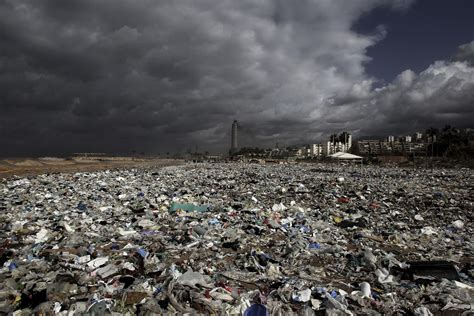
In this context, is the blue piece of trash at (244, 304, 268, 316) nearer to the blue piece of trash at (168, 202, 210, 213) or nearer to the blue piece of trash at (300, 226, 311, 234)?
the blue piece of trash at (300, 226, 311, 234)

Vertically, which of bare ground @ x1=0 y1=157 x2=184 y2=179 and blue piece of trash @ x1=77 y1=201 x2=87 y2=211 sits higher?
bare ground @ x1=0 y1=157 x2=184 y2=179

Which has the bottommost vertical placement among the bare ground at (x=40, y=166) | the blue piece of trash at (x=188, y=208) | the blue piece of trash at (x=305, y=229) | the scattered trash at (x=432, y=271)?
the blue piece of trash at (x=305, y=229)

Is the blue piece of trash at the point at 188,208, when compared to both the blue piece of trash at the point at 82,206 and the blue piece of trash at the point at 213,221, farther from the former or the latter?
the blue piece of trash at the point at 82,206

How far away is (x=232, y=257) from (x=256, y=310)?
1.48 metres

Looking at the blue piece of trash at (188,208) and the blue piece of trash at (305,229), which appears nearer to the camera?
the blue piece of trash at (305,229)

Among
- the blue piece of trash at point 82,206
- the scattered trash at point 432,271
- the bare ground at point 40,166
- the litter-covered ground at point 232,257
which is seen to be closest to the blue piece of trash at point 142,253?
the litter-covered ground at point 232,257

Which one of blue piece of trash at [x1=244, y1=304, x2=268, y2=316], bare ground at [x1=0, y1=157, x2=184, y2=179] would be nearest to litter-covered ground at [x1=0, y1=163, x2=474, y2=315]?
blue piece of trash at [x1=244, y1=304, x2=268, y2=316]

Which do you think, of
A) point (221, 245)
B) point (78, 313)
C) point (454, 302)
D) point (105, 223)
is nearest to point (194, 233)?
point (221, 245)

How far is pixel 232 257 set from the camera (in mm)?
4008

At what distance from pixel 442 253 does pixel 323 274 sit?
230 cm

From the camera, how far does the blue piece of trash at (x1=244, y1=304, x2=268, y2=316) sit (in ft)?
8.27

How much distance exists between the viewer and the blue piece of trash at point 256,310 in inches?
99.3

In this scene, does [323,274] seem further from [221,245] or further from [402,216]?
[402,216]

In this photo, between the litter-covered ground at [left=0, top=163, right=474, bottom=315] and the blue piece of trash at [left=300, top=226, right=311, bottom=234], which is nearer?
the litter-covered ground at [left=0, top=163, right=474, bottom=315]
